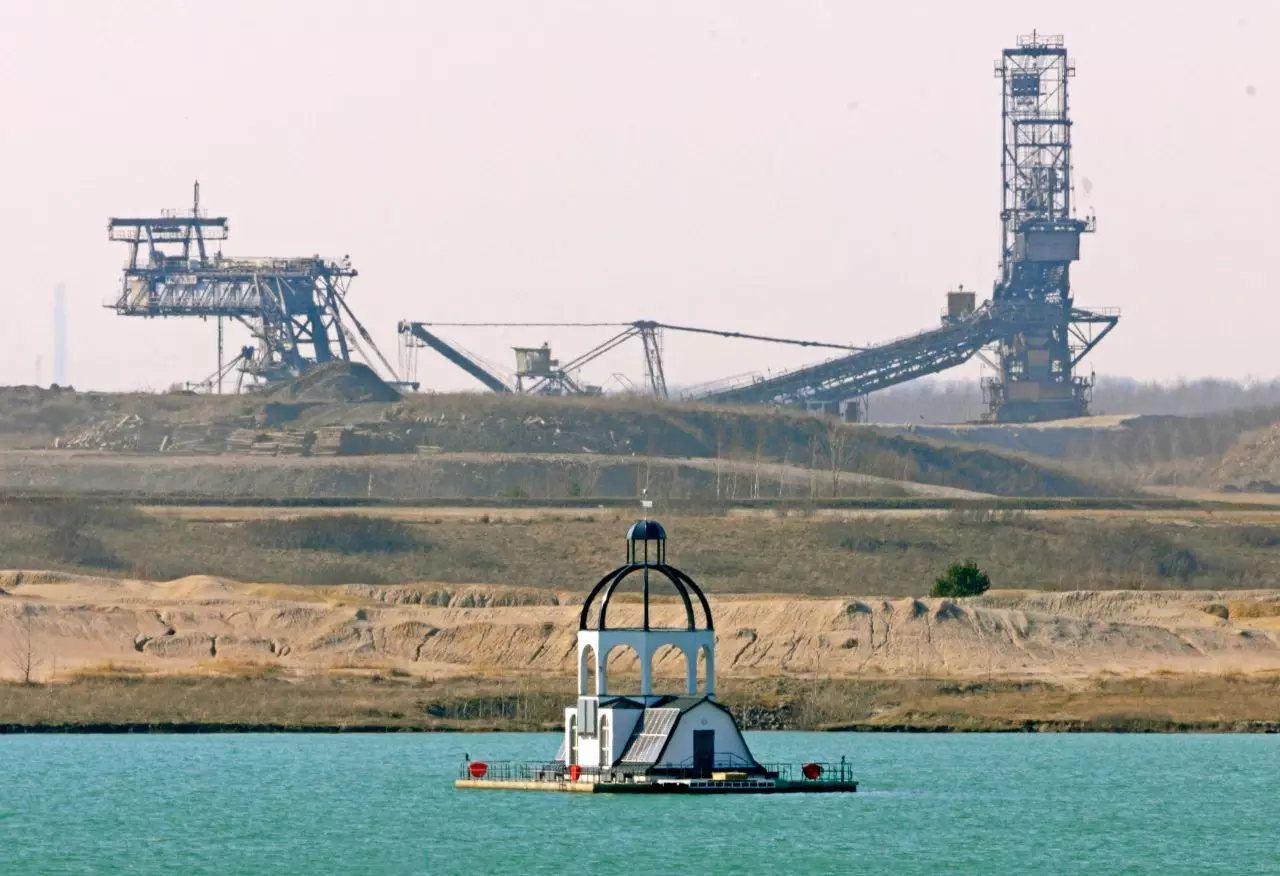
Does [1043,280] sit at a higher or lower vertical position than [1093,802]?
higher

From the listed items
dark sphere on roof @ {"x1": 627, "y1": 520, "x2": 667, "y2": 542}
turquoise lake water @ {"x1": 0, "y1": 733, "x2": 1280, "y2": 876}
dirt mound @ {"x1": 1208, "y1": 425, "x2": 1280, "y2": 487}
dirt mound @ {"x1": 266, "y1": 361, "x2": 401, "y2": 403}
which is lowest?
turquoise lake water @ {"x1": 0, "y1": 733, "x2": 1280, "y2": 876}

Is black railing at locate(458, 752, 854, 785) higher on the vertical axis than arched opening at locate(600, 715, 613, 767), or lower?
lower

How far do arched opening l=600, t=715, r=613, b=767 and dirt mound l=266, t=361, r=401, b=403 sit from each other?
99.2m

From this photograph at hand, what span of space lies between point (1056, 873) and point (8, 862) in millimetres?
16944

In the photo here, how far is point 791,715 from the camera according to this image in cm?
7344

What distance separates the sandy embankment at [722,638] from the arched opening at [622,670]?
0.19 metres

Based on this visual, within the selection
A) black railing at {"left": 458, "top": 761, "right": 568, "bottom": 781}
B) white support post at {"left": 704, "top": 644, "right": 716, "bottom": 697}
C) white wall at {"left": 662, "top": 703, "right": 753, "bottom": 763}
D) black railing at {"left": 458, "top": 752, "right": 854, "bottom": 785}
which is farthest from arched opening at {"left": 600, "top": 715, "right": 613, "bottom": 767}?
white support post at {"left": 704, "top": 644, "right": 716, "bottom": 697}

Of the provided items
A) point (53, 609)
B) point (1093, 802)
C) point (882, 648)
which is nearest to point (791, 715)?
point (882, 648)

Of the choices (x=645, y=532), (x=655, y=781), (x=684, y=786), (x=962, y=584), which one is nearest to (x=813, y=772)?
(x=684, y=786)

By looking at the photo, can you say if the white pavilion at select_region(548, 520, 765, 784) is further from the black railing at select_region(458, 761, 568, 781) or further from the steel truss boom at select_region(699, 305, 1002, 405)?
the steel truss boom at select_region(699, 305, 1002, 405)

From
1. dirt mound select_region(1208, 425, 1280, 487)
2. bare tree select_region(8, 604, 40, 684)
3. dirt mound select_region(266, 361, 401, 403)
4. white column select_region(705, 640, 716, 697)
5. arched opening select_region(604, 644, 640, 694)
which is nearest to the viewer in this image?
white column select_region(705, 640, 716, 697)

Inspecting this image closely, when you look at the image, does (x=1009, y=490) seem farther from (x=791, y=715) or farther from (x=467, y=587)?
(x=791, y=715)

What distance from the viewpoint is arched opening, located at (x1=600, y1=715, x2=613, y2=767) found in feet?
173

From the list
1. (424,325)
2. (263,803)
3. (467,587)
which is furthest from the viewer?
(424,325)
